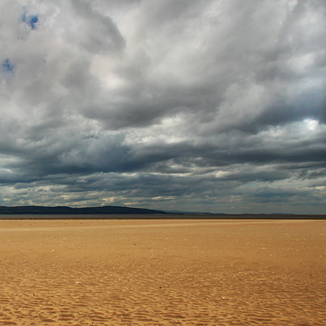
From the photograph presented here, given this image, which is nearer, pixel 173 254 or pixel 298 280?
pixel 298 280

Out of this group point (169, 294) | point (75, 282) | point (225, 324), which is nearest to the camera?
point (225, 324)

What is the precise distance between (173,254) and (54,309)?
37.1 ft

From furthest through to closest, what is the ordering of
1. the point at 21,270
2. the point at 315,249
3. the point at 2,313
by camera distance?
the point at 315,249
the point at 21,270
the point at 2,313

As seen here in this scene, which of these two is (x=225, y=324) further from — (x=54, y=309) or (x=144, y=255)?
(x=144, y=255)

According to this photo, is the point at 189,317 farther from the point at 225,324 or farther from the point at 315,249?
the point at 315,249

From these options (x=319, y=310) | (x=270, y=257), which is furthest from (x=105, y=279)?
(x=270, y=257)

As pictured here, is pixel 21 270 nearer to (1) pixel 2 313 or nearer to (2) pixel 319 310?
(1) pixel 2 313

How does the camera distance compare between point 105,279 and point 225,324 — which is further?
point 105,279

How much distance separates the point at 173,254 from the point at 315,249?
36.8ft

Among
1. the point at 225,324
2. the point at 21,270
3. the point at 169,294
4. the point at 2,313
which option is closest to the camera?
the point at 225,324

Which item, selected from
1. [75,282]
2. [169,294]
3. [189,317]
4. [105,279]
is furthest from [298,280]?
[75,282]

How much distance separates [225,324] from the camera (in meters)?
7.14

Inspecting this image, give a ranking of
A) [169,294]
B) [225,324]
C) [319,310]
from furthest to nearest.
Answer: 1. [169,294]
2. [319,310]
3. [225,324]

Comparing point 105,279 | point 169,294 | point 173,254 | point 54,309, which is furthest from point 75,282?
point 173,254
